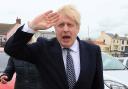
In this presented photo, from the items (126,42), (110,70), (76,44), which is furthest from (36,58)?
(126,42)

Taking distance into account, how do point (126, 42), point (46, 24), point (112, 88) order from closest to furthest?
point (46, 24) < point (112, 88) < point (126, 42)

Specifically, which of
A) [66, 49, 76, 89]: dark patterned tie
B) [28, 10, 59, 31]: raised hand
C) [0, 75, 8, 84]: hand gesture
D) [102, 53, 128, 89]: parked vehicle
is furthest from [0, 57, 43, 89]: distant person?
[28, 10, 59, 31]: raised hand

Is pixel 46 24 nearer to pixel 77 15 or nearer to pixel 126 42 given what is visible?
pixel 77 15

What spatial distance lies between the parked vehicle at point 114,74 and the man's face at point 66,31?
3759 millimetres

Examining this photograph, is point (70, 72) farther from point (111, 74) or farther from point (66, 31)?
point (111, 74)

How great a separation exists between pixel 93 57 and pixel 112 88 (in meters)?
3.57

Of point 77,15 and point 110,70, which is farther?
point 110,70

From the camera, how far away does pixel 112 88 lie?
734 cm

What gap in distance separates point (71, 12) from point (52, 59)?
43 centimetres

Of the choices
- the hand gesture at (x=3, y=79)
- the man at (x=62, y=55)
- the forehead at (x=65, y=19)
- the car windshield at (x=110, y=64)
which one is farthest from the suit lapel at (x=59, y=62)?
the car windshield at (x=110, y=64)

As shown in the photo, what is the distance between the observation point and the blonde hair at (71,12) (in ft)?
12.1

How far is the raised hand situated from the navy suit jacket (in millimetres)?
149

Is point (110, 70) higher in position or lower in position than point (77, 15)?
lower

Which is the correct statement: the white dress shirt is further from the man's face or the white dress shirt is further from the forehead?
the forehead
